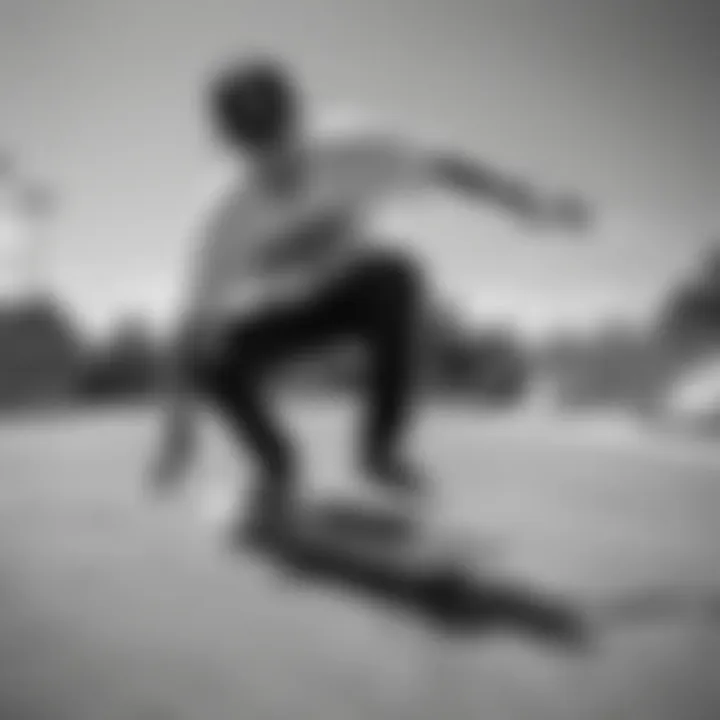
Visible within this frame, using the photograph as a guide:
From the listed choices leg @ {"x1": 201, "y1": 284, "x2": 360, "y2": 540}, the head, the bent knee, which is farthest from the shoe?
the head

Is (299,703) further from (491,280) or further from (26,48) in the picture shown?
(26,48)

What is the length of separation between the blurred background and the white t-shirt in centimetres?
8

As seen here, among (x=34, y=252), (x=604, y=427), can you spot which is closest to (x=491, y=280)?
(x=604, y=427)

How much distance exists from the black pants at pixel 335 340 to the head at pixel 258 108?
0.30 meters

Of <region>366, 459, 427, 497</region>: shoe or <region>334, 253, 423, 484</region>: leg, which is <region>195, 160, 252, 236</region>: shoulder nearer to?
<region>334, 253, 423, 484</region>: leg

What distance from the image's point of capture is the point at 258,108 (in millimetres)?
1068

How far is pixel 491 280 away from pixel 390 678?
72cm

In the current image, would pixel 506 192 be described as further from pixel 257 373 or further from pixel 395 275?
pixel 257 373

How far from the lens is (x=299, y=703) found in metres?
0.56

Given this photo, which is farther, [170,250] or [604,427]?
[604,427]

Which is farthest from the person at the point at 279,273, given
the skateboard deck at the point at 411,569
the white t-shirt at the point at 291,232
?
the skateboard deck at the point at 411,569

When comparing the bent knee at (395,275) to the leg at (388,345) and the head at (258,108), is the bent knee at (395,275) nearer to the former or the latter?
the leg at (388,345)

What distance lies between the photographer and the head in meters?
1.07

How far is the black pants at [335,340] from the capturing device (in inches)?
40.1
